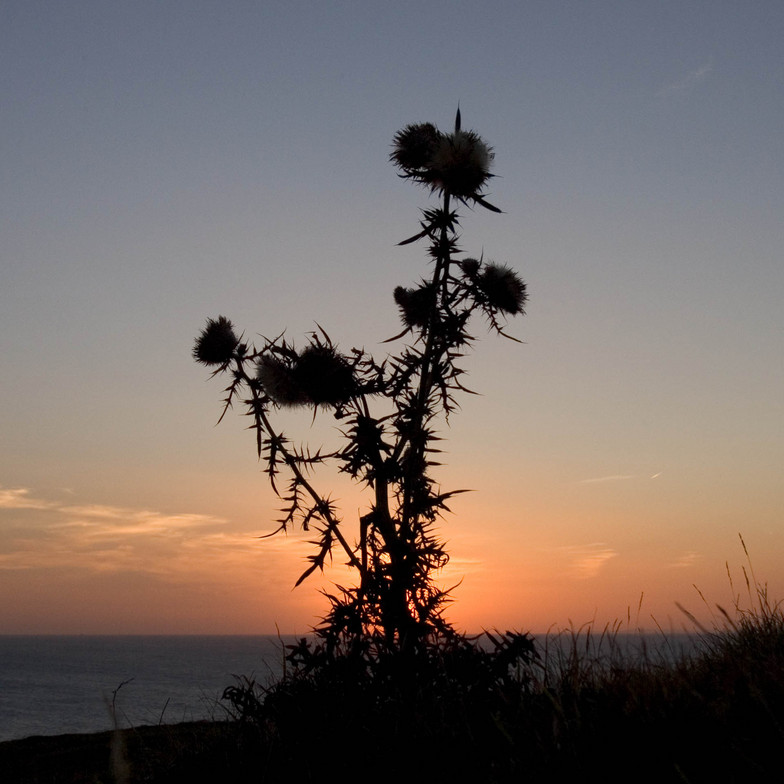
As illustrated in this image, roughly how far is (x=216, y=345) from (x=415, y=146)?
225 cm

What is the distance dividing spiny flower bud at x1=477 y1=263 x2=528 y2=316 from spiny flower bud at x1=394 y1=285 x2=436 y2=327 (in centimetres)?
41

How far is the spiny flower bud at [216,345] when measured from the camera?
6.48m

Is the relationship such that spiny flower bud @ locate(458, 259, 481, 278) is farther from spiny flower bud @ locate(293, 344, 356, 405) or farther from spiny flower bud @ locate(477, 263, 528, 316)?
spiny flower bud @ locate(293, 344, 356, 405)

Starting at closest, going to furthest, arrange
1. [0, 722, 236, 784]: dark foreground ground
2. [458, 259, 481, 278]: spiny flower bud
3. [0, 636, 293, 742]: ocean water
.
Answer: [0, 722, 236, 784]: dark foreground ground
[458, 259, 481, 278]: spiny flower bud
[0, 636, 293, 742]: ocean water

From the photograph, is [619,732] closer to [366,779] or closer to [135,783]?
[366,779]

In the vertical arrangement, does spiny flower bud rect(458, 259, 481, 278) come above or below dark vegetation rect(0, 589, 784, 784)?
above

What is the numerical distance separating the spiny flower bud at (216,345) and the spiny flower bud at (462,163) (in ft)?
6.83

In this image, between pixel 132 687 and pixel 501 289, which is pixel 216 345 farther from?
pixel 132 687

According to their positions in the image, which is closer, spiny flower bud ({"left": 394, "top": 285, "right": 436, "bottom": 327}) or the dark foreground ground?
the dark foreground ground

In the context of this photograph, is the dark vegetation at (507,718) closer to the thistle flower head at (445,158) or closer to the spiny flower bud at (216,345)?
the spiny flower bud at (216,345)

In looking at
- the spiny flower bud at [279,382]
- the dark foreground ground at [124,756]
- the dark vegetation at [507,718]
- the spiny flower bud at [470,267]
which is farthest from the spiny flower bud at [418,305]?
the dark foreground ground at [124,756]

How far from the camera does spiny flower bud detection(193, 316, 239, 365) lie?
6480 mm

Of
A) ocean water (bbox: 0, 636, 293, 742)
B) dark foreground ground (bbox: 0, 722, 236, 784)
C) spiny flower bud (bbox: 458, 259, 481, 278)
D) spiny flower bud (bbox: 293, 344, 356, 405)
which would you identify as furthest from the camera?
ocean water (bbox: 0, 636, 293, 742)

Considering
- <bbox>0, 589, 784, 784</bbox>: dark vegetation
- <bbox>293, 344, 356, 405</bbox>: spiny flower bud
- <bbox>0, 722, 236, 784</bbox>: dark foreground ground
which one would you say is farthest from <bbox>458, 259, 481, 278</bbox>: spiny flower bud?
<bbox>0, 722, 236, 784</bbox>: dark foreground ground
